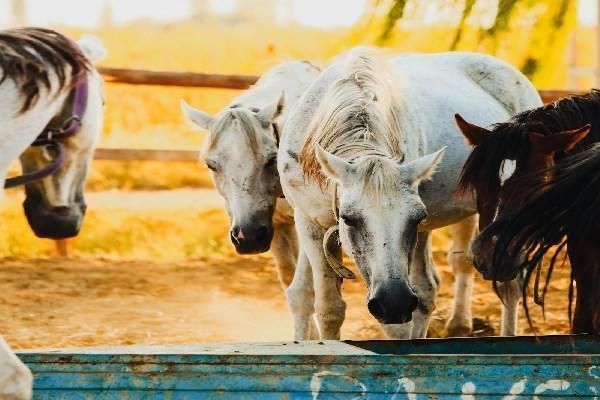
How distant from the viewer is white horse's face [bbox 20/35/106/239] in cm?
374

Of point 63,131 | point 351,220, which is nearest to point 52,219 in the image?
point 63,131

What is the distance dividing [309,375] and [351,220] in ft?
2.77

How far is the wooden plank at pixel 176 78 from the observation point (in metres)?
9.40

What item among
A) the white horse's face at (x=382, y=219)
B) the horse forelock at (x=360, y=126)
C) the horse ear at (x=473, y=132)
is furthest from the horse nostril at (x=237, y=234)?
the horse ear at (x=473, y=132)

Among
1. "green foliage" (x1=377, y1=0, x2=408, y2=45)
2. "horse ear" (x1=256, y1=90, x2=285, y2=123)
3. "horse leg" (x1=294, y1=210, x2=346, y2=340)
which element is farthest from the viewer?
"green foliage" (x1=377, y1=0, x2=408, y2=45)

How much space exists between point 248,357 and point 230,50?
21791 millimetres

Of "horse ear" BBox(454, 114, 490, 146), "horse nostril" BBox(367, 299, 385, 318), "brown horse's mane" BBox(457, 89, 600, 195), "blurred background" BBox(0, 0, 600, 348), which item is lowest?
"blurred background" BBox(0, 0, 600, 348)

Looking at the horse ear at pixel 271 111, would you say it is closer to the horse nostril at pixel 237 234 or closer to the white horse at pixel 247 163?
→ the white horse at pixel 247 163

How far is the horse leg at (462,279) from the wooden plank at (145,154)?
3.46 m

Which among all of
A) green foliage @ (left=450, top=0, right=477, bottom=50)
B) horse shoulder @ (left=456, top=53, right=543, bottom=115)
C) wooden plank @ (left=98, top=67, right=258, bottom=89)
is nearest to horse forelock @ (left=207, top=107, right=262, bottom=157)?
horse shoulder @ (left=456, top=53, right=543, bottom=115)

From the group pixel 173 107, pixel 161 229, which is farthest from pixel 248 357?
pixel 173 107

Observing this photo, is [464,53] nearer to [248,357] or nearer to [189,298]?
[189,298]

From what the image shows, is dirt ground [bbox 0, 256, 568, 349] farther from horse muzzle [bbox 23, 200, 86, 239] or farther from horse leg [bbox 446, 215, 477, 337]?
horse muzzle [bbox 23, 200, 86, 239]

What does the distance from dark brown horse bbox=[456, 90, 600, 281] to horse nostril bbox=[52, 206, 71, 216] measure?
1.44 m
